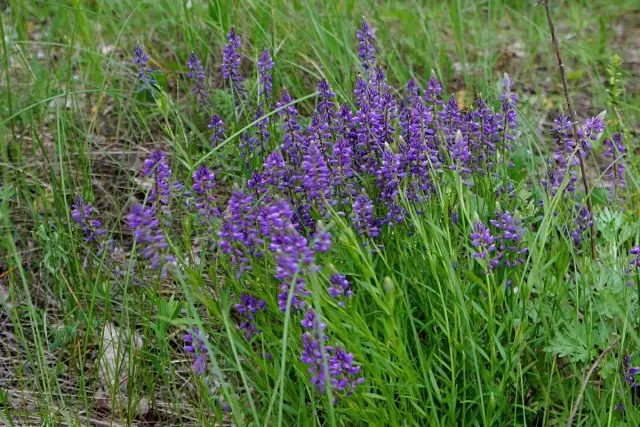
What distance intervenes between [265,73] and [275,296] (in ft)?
3.29

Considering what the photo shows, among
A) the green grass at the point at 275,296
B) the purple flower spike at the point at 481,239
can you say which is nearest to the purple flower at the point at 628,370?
the green grass at the point at 275,296

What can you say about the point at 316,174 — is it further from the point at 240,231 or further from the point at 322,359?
the point at 322,359

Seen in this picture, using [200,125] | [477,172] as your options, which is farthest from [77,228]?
[477,172]

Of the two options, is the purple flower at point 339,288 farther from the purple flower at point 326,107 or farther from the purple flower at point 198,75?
the purple flower at point 198,75

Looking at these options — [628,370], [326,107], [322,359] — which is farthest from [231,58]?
[628,370]

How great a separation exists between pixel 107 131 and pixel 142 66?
84 cm

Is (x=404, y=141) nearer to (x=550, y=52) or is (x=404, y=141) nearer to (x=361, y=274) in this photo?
(x=361, y=274)

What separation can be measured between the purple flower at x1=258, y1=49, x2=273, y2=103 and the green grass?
0.79 ft

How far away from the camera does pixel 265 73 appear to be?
3154 millimetres

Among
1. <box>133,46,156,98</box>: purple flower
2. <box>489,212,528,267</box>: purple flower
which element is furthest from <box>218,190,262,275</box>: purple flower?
<box>133,46,156,98</box>: purple flower

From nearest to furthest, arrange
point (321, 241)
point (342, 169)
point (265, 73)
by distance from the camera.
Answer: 1. point (321, 241)
2. point (342, 169)
3. point (265, 73)

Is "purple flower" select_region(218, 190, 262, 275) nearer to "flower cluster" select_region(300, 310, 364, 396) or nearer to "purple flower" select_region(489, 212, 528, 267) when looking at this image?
"flower cluster" select_region(300, 310, 364, 396)

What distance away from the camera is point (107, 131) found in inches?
160

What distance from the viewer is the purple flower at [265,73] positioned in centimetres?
309
